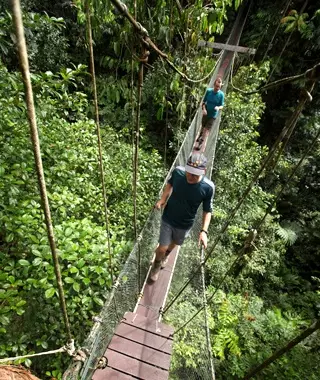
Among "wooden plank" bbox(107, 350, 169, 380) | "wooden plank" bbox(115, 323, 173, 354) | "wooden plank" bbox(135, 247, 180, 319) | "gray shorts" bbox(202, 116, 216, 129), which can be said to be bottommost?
"wooden plank" bbox(135, 247, 180, 319)

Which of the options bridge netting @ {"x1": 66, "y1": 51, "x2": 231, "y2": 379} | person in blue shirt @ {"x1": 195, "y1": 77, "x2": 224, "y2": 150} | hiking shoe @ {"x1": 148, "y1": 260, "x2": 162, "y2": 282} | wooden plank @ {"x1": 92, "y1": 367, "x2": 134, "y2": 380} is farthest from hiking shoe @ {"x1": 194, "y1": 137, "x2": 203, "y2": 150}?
wooden plank @ {"x1": 92, "y1": 367, "x2": 134, "y2": 380}

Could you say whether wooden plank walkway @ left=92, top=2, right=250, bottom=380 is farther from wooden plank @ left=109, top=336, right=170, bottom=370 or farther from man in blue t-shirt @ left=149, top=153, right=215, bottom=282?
man in blue t-shirt @ left=149, top=153, right=215, bottom=282

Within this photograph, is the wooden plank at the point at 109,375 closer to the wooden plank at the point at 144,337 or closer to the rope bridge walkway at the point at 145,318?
the rope bridge walkway at the point at 145,318

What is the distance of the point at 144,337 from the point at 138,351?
0.09 m

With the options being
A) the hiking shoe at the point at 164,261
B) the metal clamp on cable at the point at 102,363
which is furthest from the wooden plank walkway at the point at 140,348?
the hiking shoe at the point at 164,261

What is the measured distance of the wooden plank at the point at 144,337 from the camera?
1.44 m

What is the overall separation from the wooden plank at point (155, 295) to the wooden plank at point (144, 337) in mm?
136

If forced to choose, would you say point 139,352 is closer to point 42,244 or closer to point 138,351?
point 138,351

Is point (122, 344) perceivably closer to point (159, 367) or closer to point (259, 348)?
point (159, 367)

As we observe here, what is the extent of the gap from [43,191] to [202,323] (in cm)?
205

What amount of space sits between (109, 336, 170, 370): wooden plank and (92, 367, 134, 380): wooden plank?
8cm

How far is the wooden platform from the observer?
1.30 metres

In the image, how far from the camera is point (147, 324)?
154cm

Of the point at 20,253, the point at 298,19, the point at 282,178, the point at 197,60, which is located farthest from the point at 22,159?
the point at 298,19
